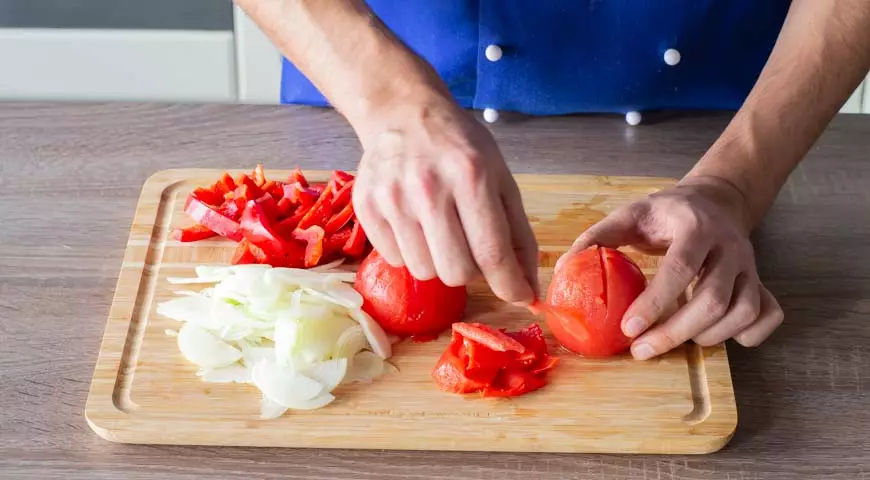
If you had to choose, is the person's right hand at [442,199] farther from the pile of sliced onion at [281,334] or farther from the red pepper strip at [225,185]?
the red pepper strip at [225,185]

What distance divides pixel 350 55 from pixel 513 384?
54 centimetres

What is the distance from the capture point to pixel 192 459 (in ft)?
4.76

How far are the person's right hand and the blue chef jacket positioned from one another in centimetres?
68

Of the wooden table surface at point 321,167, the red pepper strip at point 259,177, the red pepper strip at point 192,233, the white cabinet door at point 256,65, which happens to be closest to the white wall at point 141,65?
the white cabinet door at point 256,65

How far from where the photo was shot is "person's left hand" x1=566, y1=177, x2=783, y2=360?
1.58m

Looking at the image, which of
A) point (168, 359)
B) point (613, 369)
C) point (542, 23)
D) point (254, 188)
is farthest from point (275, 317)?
point (542, 23)

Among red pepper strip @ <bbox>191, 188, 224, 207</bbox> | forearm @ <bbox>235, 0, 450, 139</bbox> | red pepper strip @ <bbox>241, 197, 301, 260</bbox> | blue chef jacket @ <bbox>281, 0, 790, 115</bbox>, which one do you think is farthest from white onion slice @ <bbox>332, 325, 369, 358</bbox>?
blue chef jacket @ <bbox>281, 0, 790, 115</bbox>

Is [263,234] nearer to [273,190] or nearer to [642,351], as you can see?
[273,190]

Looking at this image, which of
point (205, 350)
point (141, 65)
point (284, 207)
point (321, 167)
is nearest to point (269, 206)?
point (284, 207)

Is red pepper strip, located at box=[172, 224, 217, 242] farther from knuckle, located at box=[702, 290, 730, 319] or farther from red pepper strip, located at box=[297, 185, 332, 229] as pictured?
knuckle, located at box=[702, 290, 730, 319]

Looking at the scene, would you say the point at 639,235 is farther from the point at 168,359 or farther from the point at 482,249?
the point at 168,359

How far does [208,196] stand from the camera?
1.91 metres

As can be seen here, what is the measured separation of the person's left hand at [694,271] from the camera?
5.19ft

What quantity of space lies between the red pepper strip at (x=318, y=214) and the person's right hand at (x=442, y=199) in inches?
16.1
